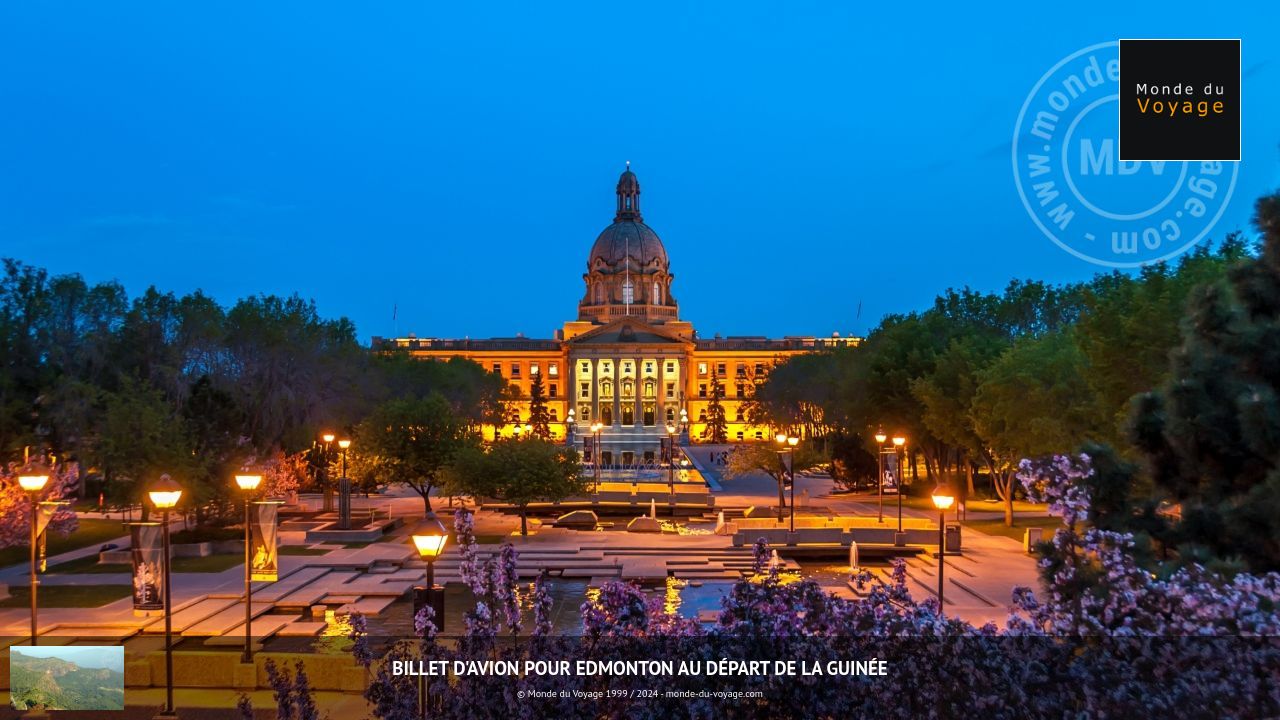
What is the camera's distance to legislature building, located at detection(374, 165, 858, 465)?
130m

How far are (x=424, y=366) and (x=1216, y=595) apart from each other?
218 feet

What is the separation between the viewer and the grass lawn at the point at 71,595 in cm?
2264

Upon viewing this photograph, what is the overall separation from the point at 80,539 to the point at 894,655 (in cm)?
3463

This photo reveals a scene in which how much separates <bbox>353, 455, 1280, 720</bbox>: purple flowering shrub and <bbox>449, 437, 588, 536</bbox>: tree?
986 inches

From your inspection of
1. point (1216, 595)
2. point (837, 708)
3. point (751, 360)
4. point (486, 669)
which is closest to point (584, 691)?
point (486, 669)

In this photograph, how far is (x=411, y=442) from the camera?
37875 millimetres

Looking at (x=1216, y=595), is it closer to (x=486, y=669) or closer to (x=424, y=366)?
(x=486, y=669)

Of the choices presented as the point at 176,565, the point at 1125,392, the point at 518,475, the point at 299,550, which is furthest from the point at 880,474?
the point at 176,565

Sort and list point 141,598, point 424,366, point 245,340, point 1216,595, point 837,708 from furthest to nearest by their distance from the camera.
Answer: point 424,366, point 245,340, point 141,598, point 1216,595, point 837,708

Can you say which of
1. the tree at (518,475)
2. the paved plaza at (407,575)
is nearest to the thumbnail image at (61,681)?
the paved plaza at (407,575)

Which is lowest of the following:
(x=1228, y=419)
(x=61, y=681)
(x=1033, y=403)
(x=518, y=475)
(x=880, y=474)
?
(x=61, y=681)

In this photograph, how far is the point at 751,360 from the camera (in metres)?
140

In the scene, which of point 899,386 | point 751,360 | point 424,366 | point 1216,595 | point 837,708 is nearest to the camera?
point 837,708

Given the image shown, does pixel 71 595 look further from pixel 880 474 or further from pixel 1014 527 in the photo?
pixel 1014 527
